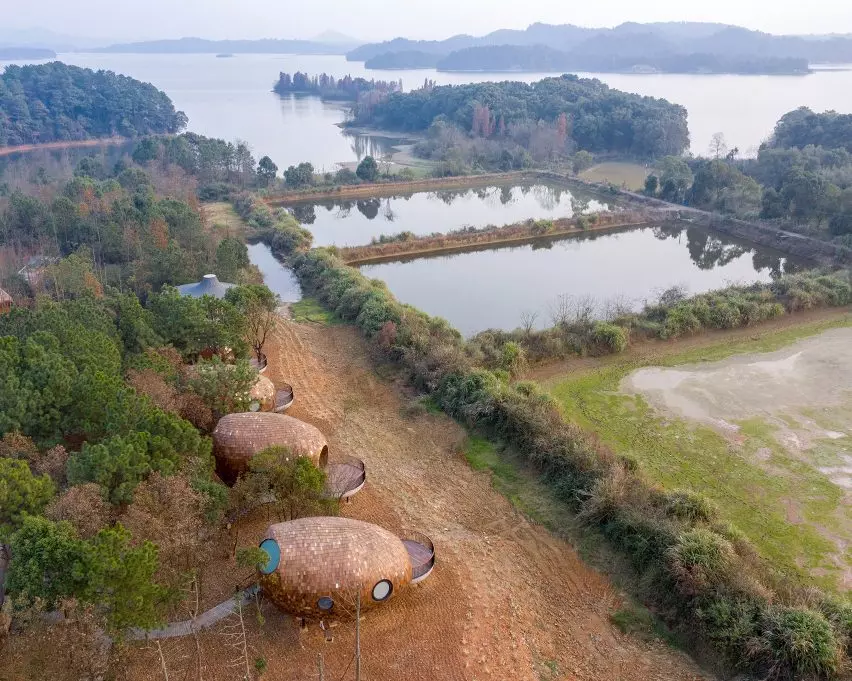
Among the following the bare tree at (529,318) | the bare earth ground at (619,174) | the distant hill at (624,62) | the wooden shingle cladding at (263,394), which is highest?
the distant hill at (624,62)

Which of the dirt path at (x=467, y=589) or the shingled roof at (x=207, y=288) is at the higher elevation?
the shingled roof at (x=207, y=288)

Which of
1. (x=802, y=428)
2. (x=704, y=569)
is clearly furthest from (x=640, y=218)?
(x=704, y=569)

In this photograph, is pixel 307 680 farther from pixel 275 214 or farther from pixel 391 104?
pixel 391 104

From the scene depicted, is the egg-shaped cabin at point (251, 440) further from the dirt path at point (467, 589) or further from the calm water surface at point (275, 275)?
the calm water surface at point (275, 275)

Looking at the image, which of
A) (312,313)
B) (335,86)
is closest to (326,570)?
(312,313)

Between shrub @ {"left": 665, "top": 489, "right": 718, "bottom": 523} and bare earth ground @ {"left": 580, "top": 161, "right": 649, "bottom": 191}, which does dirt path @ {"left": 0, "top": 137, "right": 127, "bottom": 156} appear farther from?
shrub @ {"left": 665, "top": 489, "right": 718, "bottom": 523}

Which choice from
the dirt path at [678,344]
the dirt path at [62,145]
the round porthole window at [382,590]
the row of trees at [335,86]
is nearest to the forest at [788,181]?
the dirt path at [678,344]
